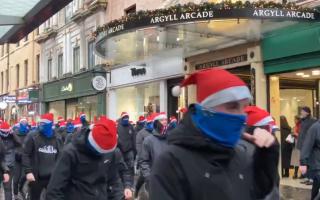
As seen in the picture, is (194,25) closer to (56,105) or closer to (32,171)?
(32,171)

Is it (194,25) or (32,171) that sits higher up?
(194,25)

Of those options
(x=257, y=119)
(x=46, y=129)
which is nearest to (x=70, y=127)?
(x=46, y=129)

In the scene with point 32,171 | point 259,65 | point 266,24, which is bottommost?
point 32,171

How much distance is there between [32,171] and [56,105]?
89.8 feet

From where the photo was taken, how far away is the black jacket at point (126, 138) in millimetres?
14172

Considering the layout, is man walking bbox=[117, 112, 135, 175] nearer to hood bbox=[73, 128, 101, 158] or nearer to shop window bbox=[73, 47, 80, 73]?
hood bbox=[73, 128, 101, 158]

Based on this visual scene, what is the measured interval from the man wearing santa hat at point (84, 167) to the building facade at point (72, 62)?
2126 cm

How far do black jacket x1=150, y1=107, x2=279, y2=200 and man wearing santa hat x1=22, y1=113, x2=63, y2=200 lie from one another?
667 cm

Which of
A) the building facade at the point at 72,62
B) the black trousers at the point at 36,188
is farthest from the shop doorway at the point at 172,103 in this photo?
the black trousers at the point at 36,188

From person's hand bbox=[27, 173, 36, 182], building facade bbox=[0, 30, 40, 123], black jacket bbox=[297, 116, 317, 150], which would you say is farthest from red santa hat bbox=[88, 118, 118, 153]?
building facade bbox=[0, 30, 40, 123]

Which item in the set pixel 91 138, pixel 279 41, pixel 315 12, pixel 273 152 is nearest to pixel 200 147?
pixel 273 152

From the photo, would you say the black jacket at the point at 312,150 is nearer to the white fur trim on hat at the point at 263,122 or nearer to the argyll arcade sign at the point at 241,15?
the white fur trim on hat at the point at 263,122

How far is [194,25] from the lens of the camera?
1534 centimetres

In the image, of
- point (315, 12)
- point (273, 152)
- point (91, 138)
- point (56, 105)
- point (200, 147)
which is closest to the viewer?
point (200, 147)
